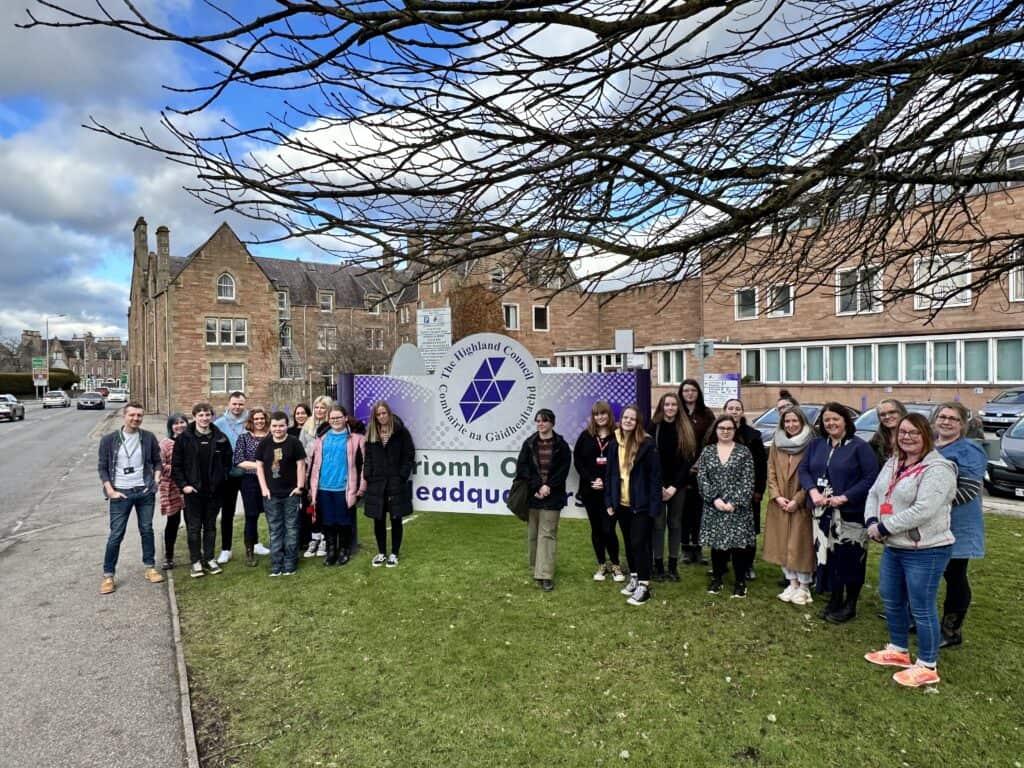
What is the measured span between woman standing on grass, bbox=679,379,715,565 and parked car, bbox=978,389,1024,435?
42.6 feet

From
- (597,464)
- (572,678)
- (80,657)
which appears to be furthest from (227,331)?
(572,678)

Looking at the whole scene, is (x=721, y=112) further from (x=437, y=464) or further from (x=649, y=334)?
(x=649, y=334)

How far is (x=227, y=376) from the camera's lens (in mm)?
38875

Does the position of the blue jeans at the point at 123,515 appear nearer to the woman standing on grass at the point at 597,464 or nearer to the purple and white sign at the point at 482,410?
the purple and white sign at the point at 482,410

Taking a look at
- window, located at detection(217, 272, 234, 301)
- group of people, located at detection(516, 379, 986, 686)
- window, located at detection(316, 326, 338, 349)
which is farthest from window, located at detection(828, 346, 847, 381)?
window, located at detection(316, 326, 338, 349)

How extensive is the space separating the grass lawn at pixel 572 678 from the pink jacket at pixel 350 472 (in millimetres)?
991

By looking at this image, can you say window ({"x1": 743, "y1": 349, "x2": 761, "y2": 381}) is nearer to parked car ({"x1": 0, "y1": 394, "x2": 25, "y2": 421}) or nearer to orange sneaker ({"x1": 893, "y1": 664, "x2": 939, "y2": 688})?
orange sneaker ({"x1": 893, "y1": 664, "x2": 939, "y2": 688})

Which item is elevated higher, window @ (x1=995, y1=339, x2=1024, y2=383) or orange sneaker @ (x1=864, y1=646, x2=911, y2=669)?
window @ (x1=995, y1=339, x2=1024, y2=383)

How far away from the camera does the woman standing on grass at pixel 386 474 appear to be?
716cm

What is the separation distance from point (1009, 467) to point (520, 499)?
365 inches

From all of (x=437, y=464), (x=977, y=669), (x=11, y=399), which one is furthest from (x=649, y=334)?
(x=11, y=399)

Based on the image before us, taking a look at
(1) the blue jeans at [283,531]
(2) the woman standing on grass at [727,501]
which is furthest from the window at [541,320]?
(2) the woman standing on grass at [727,501]

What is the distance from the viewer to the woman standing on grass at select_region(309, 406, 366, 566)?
7.27 metres

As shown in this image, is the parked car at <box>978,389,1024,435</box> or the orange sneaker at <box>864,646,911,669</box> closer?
the orange sneaker at <box>864,646,911,669</box>
